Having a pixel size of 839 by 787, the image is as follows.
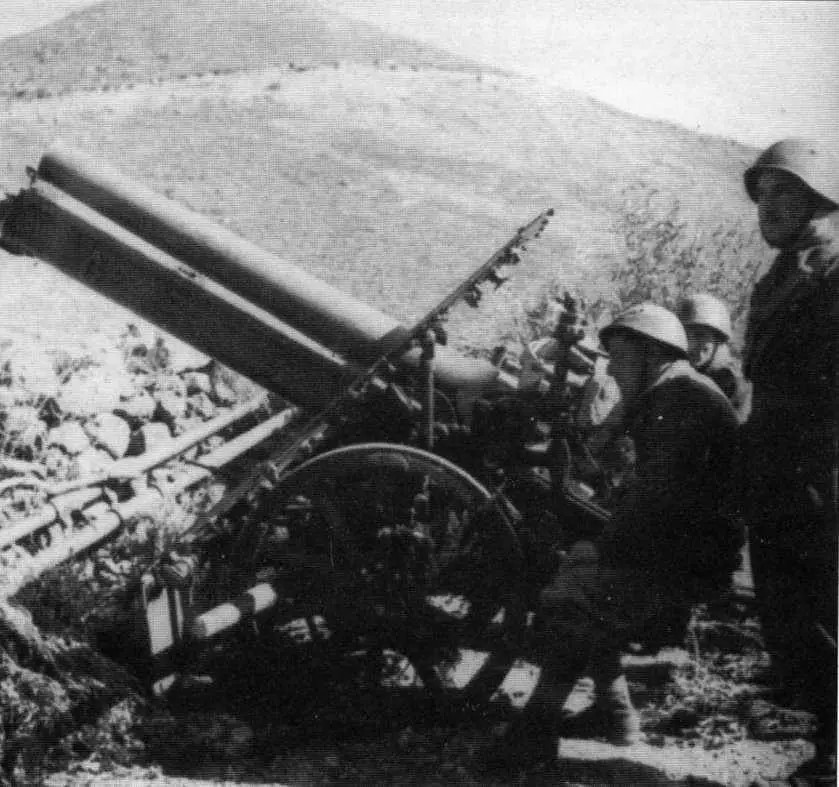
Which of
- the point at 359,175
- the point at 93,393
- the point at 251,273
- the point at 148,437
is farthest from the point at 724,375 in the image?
the point at 359,175

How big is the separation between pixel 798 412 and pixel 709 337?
1232 mm

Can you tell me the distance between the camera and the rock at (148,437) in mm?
5105

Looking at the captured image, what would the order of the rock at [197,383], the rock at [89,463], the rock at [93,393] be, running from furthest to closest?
the rock at [197,383] → the rock at [93,393] → the rock at [89,463]

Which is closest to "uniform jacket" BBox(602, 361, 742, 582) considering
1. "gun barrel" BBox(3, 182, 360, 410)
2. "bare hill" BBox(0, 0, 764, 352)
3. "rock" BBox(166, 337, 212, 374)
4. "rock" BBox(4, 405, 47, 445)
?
"gun barrel" BBox(3, 182, 360, 410)

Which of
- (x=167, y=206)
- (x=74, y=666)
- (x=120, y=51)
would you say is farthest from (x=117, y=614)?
(x=120, y=51)

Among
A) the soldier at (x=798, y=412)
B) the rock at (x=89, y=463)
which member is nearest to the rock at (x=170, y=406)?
the rock at (x=89, y=463)

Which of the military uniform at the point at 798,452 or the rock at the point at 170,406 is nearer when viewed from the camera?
the military uniform at the point at 798,452

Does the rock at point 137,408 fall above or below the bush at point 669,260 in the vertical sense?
below

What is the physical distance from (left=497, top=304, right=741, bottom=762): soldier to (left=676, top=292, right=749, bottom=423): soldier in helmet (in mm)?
946

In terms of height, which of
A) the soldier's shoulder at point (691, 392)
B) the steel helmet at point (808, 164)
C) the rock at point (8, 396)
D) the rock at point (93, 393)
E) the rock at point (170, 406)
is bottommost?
the rock at point (170, 406)

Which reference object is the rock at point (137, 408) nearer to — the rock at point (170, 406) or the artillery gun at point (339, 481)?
the rock at point (170, 406)

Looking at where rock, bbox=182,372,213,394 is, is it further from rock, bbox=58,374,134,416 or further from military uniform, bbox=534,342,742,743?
military uniform, bbox=534,342,742,743

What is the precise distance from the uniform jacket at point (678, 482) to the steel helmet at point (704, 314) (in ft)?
3.47

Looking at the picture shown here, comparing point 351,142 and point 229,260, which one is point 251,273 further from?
point 351,142
